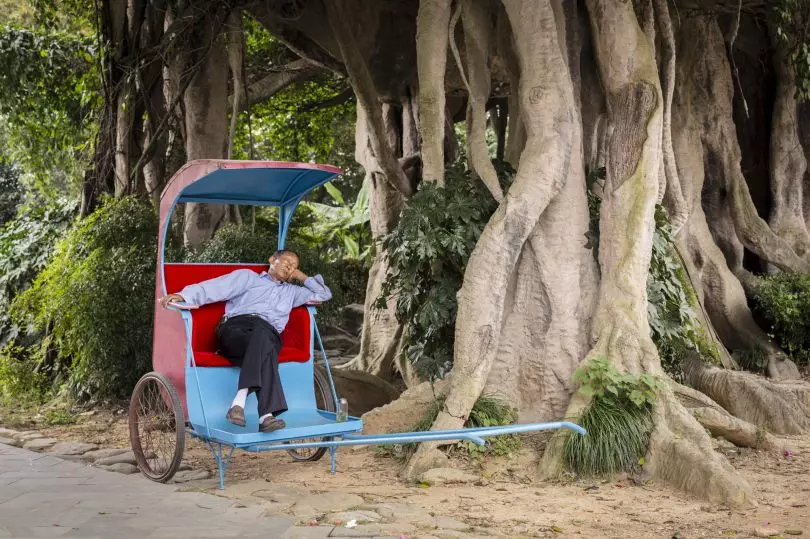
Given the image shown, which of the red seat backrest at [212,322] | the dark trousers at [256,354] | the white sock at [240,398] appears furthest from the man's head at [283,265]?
the white sock at [240,398]

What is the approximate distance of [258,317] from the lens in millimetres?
6391

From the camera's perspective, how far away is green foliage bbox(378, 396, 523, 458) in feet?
22.3

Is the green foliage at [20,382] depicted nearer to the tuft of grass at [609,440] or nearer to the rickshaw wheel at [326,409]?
the rickshaw wheel at [326,409]

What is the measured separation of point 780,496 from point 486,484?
1.88 m

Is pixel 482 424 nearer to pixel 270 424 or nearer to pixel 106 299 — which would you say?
pixel 270 424

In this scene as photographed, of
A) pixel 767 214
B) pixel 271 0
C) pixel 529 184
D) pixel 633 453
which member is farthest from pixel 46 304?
pixel 767 214

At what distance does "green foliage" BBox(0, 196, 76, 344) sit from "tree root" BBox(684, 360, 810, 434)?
26.6 feet

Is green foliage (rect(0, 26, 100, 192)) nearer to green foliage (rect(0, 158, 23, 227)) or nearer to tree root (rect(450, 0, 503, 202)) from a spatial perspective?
tree root (rect(450, 0, 503, 202))

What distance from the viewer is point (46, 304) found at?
32.2 ft

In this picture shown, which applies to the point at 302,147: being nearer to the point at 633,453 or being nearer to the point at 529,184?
the point at 529,184

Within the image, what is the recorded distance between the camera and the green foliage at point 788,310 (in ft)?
33.8

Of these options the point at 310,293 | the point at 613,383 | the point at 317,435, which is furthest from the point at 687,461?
the point at 310,293


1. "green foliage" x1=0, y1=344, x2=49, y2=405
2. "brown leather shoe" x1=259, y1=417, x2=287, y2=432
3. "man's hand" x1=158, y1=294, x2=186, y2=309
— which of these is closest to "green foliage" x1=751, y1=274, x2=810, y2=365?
"brown leather shoe" x1=259, y1=417, x2=287, y2=432

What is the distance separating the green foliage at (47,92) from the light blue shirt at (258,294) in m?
5.75
